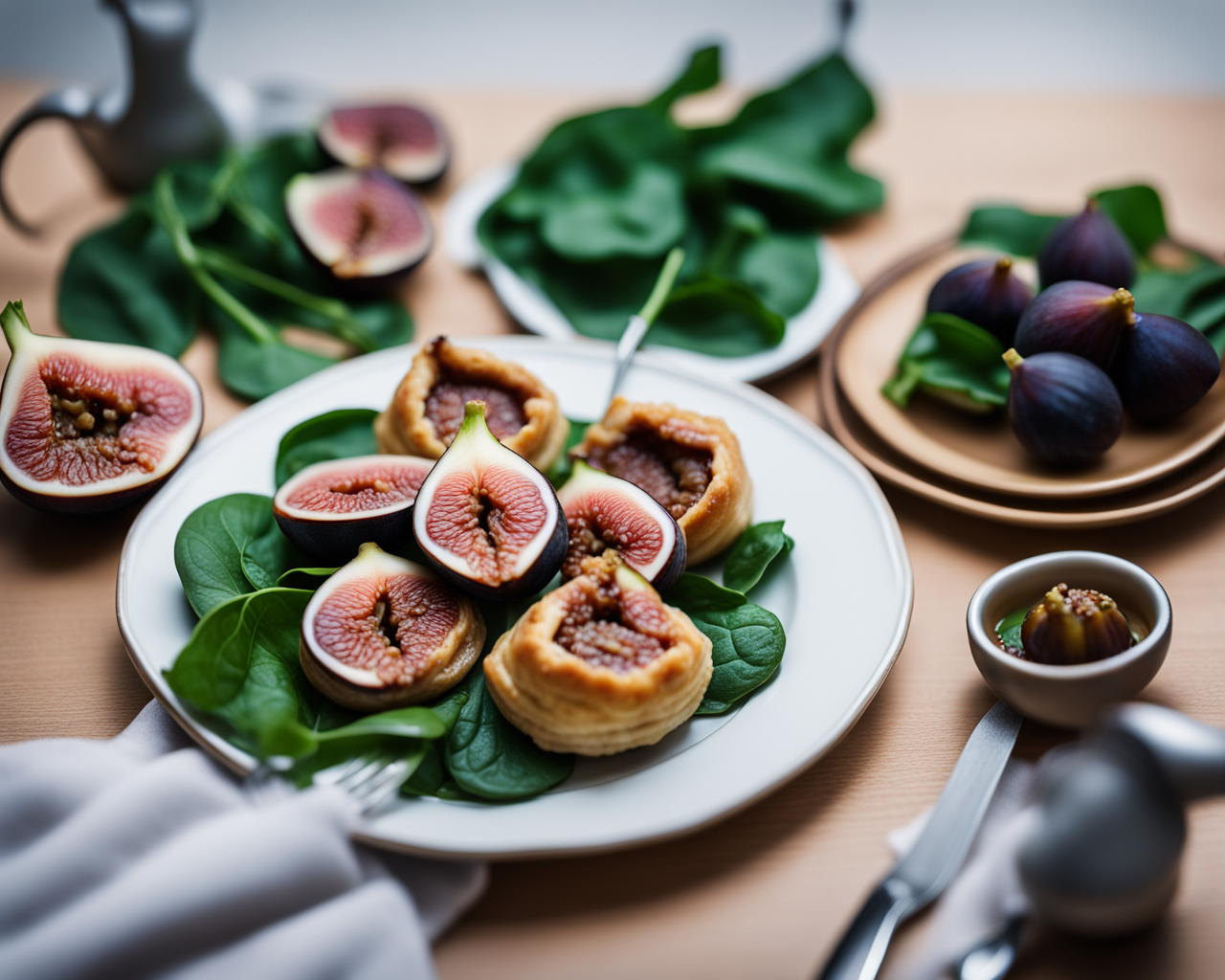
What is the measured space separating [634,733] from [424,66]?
314 cm

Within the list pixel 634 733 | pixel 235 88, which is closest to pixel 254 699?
pixel 634 733

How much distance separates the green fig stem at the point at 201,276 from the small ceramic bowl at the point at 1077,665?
1776mm

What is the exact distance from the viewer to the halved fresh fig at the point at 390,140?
114 inches

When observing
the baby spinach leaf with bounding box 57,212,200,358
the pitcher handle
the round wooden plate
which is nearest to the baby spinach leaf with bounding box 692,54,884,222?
the round wooden plate

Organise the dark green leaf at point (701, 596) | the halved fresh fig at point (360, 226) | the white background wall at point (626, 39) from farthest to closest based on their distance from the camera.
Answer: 1. the white background wall at point (626, 39)
2. the halved fresh fig at point (360, 226)
3. the dark green leaf at point (701, 596)

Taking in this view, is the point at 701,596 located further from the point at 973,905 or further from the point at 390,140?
the point at 390,140

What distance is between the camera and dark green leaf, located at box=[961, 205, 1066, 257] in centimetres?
255

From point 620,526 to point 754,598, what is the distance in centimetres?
30

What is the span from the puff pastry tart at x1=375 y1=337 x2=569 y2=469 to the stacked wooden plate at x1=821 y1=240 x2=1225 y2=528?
678mm

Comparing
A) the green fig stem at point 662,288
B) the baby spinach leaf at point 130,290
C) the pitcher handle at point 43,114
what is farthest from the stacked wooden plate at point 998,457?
the pitcher handle at point 43,114

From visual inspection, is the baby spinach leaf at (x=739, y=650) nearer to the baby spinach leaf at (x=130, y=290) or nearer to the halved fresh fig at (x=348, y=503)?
the halved fresh fig at (x=348, y=503)

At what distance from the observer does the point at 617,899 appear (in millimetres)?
1491

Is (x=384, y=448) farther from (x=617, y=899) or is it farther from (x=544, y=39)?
(x=544, y=39)

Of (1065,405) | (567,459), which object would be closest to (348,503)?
(567,459)
